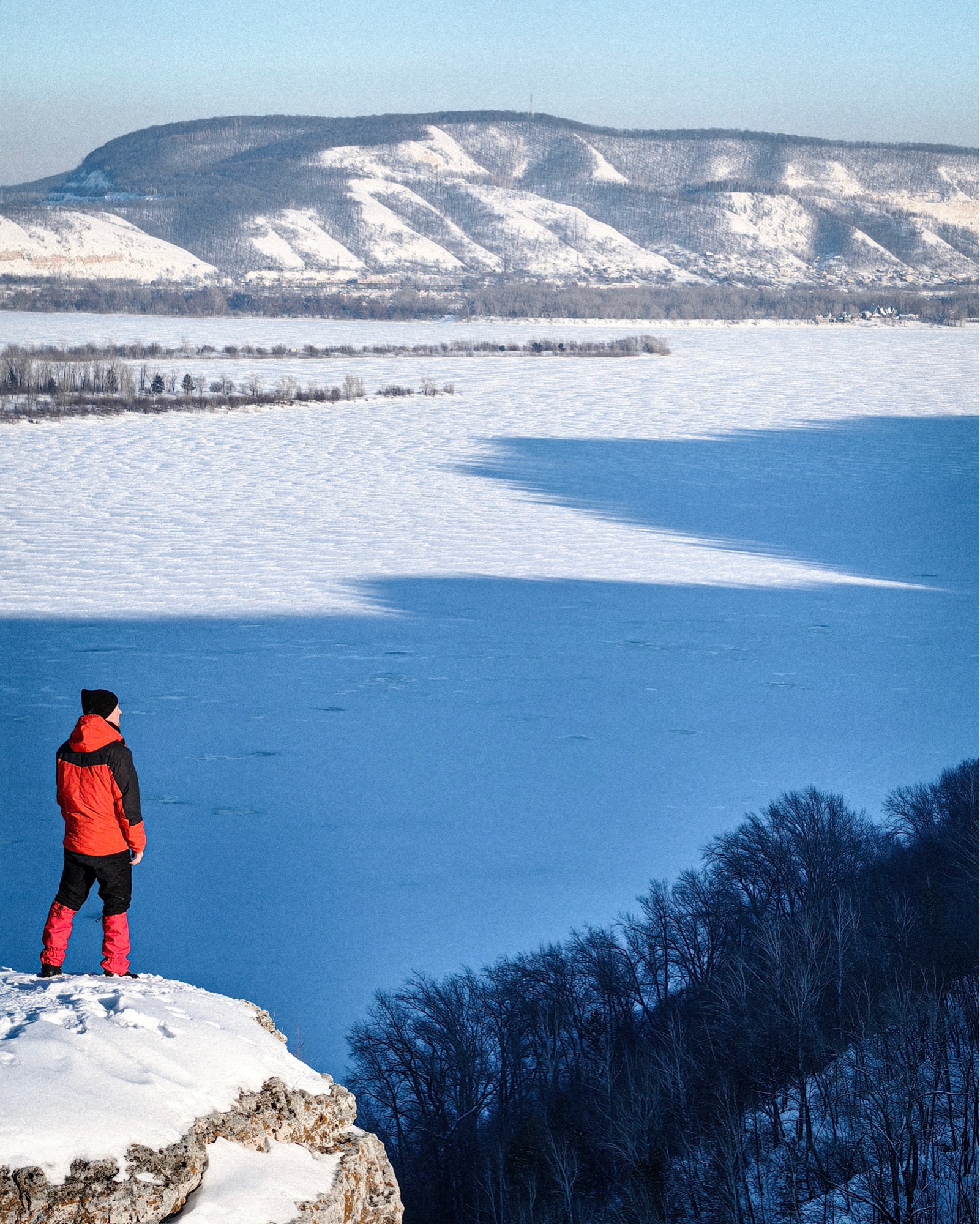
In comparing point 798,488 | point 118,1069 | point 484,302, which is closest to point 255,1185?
point 118,1069

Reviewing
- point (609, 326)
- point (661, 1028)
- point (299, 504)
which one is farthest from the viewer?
point (609, 326)

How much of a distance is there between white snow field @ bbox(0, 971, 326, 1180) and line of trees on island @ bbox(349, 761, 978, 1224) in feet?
10.5

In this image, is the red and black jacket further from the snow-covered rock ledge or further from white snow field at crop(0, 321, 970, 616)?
white snow field at crop(0, 321, 970, 616)

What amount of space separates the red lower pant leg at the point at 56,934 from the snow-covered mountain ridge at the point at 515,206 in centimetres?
8929

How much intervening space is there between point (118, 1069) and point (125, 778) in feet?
4.20

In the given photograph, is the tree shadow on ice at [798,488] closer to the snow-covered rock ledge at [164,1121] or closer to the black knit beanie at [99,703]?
the black knit beanie at [99,703]

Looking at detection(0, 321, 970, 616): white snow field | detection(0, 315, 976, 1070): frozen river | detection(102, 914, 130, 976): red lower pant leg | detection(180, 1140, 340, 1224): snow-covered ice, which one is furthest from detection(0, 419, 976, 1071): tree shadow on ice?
detection(180, 1140, 340, 1224): snow-covered ice

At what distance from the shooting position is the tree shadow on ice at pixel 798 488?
18.6 metres

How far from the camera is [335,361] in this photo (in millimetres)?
41531

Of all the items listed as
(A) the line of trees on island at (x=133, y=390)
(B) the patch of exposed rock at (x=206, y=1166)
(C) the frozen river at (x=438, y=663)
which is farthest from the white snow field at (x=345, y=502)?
(B) the patch of exposed rock at (x=206, y=1166)

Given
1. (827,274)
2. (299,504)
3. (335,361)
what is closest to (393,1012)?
(299,504)

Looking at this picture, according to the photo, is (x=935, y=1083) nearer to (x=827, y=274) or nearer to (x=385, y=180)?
(x=827, y=274)

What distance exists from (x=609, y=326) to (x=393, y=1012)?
63.8 m

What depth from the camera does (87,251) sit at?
83750 mm
